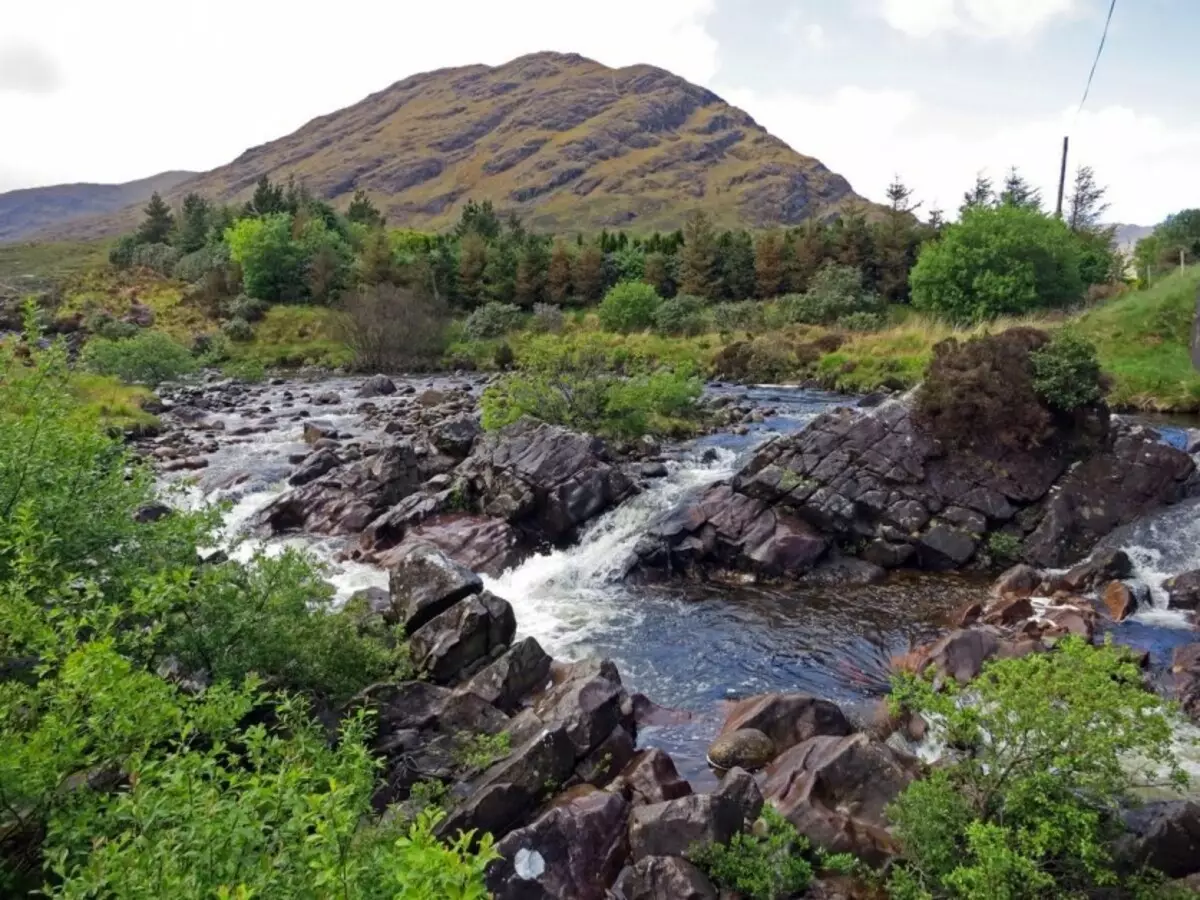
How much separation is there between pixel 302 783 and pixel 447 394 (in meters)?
38.4

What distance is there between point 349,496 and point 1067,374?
2100cm

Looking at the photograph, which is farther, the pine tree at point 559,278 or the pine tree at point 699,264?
the pine tree at point 559,278

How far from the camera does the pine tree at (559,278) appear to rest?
252 ft

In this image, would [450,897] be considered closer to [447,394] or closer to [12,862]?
[12,862]

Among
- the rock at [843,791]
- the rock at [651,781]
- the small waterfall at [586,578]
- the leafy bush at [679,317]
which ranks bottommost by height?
the small waterfall at [586,578]

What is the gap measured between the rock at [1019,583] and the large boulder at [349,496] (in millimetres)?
16880

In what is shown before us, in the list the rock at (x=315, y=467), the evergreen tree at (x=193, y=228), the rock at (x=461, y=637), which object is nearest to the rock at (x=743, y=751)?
the rock at (x=461, y=637)

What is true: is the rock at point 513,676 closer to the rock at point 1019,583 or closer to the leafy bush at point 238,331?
the rock at point 1019,583

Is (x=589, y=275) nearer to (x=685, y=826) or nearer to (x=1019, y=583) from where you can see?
(x=1019, y=583)

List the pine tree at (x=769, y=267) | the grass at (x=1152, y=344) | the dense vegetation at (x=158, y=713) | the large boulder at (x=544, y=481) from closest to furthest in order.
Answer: the dense vegetation at (x=158, y=713), the large boulder at (x=544, y=481), the grass at (x=1152, y=344), the pine tree at (x=769, y=267)

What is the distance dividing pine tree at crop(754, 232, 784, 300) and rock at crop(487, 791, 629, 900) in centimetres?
6639

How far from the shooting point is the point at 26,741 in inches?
243

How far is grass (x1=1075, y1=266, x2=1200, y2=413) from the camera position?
3506 cm

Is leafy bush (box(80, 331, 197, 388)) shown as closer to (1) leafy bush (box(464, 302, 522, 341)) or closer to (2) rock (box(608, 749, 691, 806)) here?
(1) leafy bush (box(464, 302, 522, 341))
